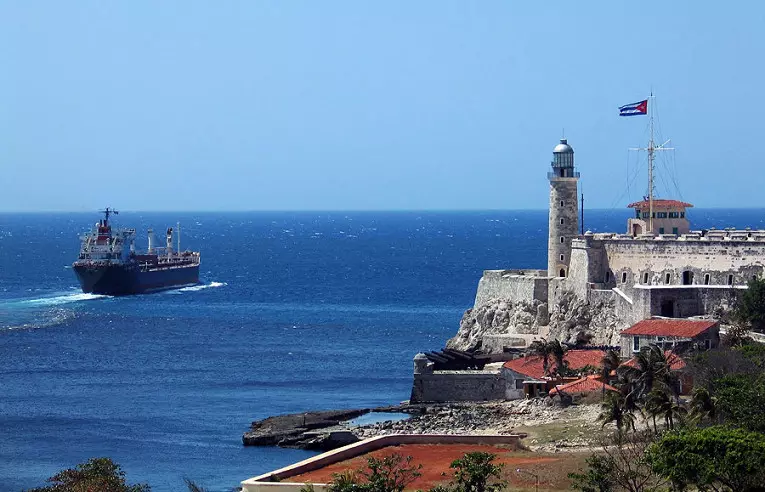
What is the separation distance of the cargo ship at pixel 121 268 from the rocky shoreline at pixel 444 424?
259 ft

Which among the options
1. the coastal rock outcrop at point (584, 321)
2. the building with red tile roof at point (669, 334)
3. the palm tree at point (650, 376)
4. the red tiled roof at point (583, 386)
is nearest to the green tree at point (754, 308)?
the building with red tile roof at point (669, 334)

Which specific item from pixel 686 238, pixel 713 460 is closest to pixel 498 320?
pixel 686 238

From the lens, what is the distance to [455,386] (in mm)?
63156

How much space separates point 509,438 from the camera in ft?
167

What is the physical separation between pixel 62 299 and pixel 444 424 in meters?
78.0

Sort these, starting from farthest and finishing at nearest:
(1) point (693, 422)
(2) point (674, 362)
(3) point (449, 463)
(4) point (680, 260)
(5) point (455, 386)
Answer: (4) point (680, 260), (5) point (455, 386), (2) point (674, 362), (3) point (449, 463), (1) point (693, 422)

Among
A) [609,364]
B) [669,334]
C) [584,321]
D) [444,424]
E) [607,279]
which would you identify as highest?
[607,279]

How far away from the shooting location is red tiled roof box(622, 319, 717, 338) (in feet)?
195

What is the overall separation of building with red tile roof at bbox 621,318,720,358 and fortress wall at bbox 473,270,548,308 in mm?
10869

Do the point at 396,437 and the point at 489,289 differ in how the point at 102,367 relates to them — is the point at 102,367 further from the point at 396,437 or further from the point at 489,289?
the point at 396,437

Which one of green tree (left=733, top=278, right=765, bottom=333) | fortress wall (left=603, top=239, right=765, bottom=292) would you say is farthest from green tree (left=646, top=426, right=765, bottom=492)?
fortress wall (left=603, top=239, right=765, bottom=292)

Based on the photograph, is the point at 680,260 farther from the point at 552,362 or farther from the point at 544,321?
the point at 552,362

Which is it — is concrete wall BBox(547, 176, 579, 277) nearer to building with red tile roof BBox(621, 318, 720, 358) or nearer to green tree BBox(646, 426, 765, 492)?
building with red tile roof BBox(621, 318, 720, 358)

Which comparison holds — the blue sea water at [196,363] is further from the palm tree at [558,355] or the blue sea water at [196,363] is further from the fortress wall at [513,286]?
the palm tree at [558,355]
